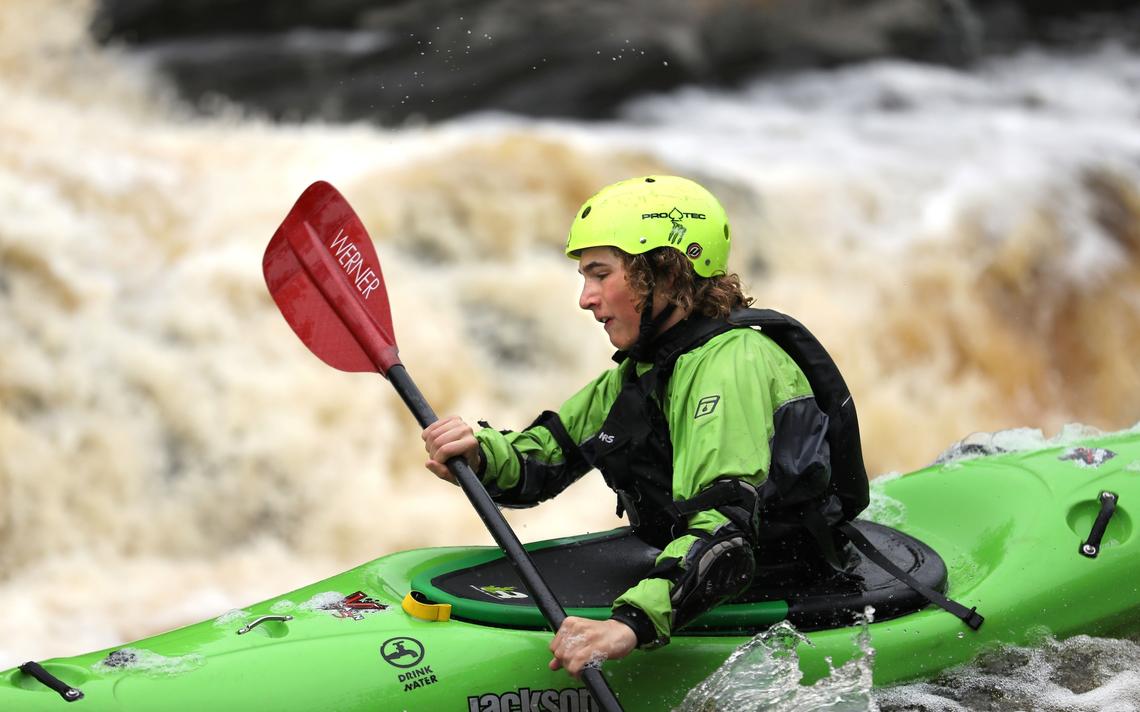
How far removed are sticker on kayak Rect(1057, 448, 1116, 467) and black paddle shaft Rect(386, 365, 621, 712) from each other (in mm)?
1751

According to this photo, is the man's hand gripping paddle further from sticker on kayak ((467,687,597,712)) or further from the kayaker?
sticker on kayak ((467,687,597,712))

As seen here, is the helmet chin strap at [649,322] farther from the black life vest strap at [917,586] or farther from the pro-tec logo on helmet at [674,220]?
the black life vest strap at [917,586]

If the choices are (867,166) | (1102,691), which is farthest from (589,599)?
(867,166)

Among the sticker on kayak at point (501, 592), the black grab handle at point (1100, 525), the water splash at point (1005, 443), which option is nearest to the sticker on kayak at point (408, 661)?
the sticker on kayak at point (501, 592)

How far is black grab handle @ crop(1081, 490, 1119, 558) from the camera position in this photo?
12.0 ft

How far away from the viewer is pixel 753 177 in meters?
8.25

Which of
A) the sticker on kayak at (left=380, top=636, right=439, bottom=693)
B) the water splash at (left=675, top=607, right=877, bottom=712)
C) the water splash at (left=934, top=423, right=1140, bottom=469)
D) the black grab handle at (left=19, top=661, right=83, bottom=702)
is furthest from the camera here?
the water splash at (left=934, top=423, right=1140, bottom=469)

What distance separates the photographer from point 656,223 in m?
3.16

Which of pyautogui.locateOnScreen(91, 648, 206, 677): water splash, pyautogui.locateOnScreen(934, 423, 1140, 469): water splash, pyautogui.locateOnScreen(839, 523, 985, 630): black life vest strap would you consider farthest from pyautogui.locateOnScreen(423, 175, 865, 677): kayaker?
pyautogui.locateOnScreen(934, 423, 1140, 469): water splash

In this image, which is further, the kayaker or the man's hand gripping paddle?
the man's hand gripping paddle

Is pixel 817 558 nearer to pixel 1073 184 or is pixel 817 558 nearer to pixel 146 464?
pixel 146 464

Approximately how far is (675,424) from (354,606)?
0.84 metres

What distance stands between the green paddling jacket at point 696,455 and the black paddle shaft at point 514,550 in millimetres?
132

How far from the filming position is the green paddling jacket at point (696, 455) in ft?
9.34
